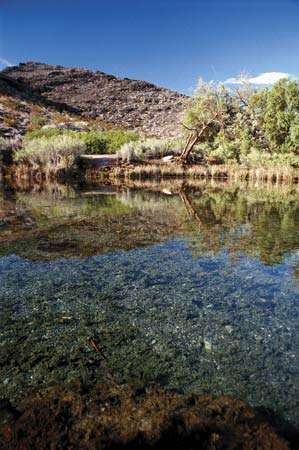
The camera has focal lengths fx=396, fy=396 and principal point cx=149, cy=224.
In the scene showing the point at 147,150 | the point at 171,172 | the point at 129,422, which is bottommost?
the point at 129,422

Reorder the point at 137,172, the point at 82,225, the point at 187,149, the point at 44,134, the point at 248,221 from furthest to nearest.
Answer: the point at 44,134 < the point at 187,149 < the point at 137,172 < the point at 248,221 < the point at 82,225

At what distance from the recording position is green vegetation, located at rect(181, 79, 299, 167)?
26.4m

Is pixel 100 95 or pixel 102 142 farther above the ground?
pixel 100 95

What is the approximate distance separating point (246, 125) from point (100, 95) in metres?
31.4

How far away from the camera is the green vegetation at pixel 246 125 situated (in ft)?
86.5

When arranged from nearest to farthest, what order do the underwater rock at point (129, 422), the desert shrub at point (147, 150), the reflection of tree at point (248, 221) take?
the underwater rock at point (129, 422)
the reflection of tree at point (248, 221)
the desert shrub at point (147, 150)

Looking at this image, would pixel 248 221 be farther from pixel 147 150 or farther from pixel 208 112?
pixel 208 112

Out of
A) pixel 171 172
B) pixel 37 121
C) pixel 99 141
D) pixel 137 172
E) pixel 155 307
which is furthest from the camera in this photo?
pixel 37 121

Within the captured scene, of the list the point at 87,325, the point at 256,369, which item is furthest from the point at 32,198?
the point at 256,369

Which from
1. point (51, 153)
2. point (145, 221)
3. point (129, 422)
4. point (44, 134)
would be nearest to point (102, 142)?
point (44, 134)

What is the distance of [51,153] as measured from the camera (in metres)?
25.4

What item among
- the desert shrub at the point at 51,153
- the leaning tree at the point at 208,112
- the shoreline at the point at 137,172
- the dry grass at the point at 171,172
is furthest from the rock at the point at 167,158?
the desert shrub at the point at 51,153

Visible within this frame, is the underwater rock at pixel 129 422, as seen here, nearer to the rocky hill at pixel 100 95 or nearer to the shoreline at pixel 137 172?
the shoreline at pixel 137 172

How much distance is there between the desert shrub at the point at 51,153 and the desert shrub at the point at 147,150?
9.91 ft
